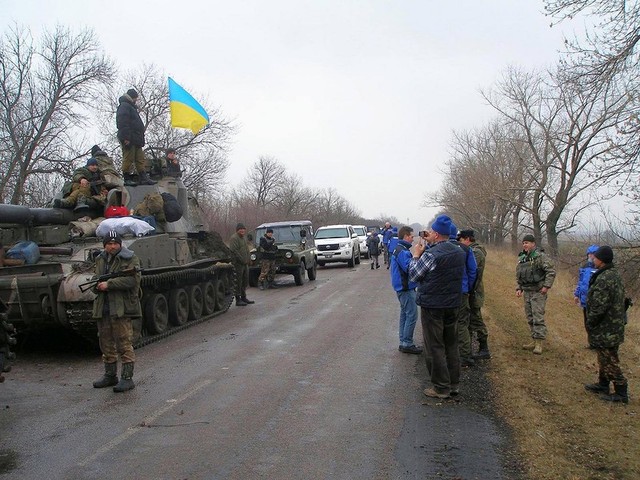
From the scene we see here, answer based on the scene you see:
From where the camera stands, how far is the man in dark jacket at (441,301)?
6.16 m

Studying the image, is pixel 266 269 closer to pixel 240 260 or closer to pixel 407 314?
pixel 240 260

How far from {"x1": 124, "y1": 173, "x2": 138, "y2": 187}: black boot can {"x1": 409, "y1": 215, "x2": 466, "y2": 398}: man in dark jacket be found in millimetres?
7613

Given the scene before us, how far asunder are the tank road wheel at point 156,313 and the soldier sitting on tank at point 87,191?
1866 millimetres

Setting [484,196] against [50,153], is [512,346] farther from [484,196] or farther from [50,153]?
[484,196]

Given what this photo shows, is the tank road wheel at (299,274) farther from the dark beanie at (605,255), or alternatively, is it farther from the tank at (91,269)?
the dark beanie at (605,255)

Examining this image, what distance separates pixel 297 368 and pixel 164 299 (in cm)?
405

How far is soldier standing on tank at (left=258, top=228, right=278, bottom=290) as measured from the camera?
59.9ft

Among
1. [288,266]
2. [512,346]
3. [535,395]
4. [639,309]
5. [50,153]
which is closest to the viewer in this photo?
[535,395]

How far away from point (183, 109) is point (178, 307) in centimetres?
507

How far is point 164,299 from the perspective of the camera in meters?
10.9

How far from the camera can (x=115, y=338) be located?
22.9 ft

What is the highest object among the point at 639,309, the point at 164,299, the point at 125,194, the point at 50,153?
the point at 50,153

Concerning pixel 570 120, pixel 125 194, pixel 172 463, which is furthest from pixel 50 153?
pixel 172 463

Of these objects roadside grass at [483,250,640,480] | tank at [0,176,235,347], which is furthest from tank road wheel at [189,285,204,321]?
roadside grass at [483,250,640,480]
